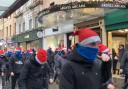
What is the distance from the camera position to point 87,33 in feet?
17.6

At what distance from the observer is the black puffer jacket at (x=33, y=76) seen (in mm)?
9633

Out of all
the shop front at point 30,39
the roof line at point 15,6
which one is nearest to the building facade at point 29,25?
the shop front at point 30,39

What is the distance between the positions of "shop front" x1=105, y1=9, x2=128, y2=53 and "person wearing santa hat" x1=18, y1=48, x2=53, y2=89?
13013mm

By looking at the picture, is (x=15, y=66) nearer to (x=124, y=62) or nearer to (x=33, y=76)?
(x=124, y=62)

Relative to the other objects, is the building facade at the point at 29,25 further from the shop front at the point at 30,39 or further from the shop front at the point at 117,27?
the shop front at the point at 117,27

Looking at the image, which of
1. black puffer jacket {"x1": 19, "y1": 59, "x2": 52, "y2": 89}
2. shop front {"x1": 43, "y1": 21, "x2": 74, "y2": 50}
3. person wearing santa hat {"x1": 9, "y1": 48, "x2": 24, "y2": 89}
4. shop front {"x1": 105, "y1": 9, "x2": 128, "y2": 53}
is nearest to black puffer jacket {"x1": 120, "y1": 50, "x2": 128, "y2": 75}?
person wearing santa hat {"x1": 9, "y1": 48, "x2": 24, "y2": 89}

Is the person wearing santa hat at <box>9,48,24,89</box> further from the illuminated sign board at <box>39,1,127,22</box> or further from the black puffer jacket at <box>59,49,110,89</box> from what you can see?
the black puffer jacket at <box>59,49,110,89</box>

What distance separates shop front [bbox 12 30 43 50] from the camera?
4057cm

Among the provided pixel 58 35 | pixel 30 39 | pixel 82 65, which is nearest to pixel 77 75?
pixel 82 65

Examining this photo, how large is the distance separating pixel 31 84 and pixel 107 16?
52.1 feet

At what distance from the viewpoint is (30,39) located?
44750 mm

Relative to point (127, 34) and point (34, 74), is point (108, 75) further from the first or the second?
point (127, 34)

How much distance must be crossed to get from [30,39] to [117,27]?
2165 cm

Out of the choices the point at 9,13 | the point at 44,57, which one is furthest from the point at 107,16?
the point at 9,13
